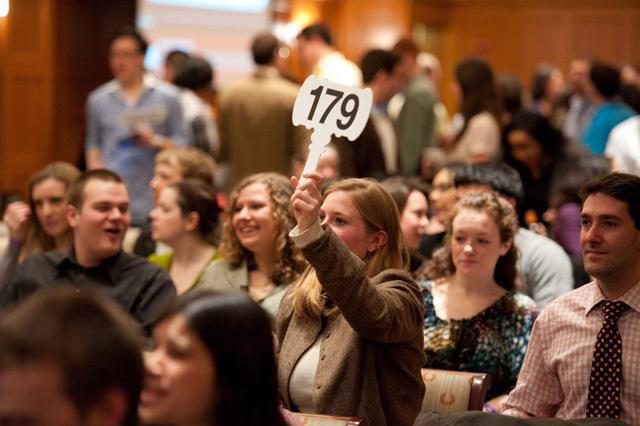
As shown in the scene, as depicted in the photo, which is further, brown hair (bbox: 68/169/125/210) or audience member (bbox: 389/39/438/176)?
audience member (bbox: 389/39/438/176)

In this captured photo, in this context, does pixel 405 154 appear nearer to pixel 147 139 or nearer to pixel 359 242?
pixel 147 139

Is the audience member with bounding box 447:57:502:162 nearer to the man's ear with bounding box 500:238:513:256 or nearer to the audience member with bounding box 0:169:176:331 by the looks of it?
the man's ear with bounding box 500:238:513:256

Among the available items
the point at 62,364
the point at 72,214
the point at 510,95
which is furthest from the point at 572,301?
the point at 510,95

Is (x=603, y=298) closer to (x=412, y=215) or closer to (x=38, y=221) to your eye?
(x=412, y=215)

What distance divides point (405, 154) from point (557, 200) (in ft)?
7.49

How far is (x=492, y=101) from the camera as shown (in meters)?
6.94

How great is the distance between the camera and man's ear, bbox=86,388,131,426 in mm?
1642

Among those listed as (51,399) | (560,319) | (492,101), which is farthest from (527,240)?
(51,399)

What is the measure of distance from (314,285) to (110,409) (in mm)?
1640

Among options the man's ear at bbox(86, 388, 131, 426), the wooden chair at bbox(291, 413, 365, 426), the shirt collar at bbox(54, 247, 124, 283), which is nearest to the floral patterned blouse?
the wooden chair at bbox(291, 413, 365, 426)

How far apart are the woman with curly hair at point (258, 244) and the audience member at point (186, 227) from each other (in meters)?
0.37

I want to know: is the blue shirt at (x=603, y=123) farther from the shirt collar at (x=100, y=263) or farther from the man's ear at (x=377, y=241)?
the man's ear at (x=377, y=241)

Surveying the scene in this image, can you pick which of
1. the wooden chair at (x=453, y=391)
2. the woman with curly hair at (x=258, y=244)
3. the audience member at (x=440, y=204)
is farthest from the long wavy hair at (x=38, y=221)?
the wooden chair at (x=453, y=391)

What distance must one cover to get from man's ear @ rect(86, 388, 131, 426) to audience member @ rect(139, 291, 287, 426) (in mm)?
207
